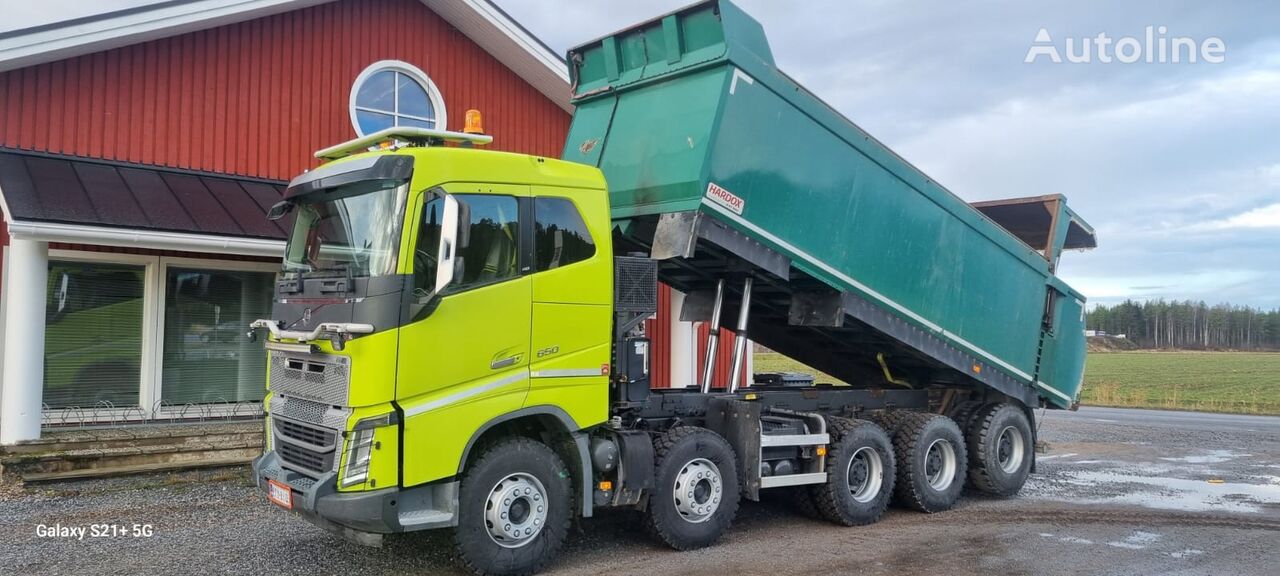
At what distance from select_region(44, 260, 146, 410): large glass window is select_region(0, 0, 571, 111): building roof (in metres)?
2.46

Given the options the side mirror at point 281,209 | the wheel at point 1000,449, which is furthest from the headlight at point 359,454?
the wheel at point 1000,449

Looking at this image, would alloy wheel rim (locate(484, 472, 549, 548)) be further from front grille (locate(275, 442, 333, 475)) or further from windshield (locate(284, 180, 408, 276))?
windshield (locate(284, 180, 408, 276))

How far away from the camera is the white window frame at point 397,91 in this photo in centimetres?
1232

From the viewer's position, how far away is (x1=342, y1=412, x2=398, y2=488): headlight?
5.34 m

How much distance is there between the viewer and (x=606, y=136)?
7926 millimetres

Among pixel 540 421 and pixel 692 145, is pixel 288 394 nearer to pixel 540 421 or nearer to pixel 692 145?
pixel 540 421

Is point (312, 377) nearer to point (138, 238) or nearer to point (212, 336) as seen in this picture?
point (138, 238)

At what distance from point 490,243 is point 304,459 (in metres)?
1.94

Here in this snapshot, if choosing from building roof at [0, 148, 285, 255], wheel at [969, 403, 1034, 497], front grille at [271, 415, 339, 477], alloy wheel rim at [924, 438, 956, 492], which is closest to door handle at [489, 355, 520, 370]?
front grille at [271, 415, 339, 477]

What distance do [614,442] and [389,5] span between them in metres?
8.90

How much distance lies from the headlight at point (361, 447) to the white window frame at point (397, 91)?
7.88 meters

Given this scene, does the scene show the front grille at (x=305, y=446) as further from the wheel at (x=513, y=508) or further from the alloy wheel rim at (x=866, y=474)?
the alloy wheel rim at (x=866, y=474)

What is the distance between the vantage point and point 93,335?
10.3 m

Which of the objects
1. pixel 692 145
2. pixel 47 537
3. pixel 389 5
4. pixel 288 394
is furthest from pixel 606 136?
pixel 389 5
